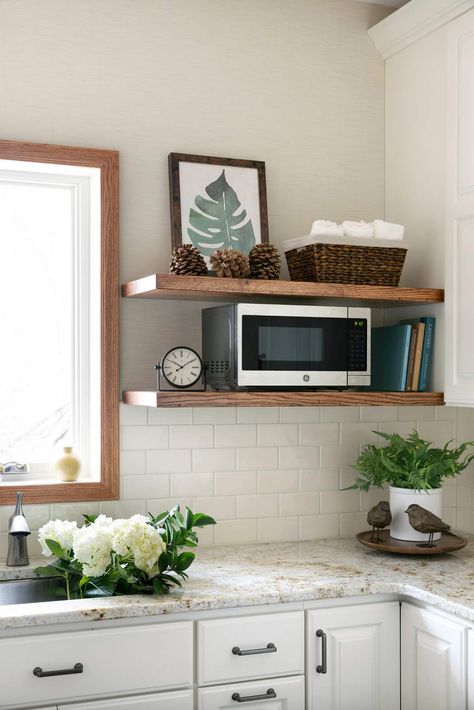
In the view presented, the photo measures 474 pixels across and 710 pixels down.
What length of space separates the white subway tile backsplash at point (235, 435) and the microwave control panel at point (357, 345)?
0.46 meters

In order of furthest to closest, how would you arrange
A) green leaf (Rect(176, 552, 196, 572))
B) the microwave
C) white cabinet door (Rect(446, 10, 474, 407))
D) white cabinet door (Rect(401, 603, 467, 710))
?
white cabinet door (Rect(446, 10, 474, 407)) → the microwave → green leaf (Rect(176, 552, 196, 572)) → white cabinet door (Rect(401, 603, 467, 710))

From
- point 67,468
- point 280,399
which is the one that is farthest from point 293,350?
point 67,468

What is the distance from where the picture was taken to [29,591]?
2.58m

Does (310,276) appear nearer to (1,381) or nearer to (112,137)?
(112,137)

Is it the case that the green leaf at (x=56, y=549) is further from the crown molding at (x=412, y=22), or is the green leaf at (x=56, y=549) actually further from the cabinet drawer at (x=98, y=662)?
the crown molding at (x=412, y=22)

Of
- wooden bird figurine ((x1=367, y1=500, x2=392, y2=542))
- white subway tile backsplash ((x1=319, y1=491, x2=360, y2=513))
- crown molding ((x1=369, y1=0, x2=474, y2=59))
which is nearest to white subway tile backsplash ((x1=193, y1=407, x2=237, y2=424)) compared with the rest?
white subway tile backsplash ((x1=319, y1=491, x2=360, y2=513))

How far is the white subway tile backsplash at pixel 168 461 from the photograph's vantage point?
294 centimetres

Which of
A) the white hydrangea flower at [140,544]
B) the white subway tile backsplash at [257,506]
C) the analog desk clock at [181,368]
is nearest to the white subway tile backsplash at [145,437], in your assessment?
the analog desk clock at [181,368]

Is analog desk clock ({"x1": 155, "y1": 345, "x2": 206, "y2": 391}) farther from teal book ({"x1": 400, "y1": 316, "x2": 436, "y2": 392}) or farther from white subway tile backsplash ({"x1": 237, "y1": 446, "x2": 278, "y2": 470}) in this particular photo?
teal book ({"x1": 400, "y1": 316, "x2": 436, "y2": 392})

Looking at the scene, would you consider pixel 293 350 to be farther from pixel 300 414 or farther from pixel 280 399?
pixel 300 414

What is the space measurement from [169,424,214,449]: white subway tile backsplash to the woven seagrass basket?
62 centimetres

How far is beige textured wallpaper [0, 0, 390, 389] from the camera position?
283 cm

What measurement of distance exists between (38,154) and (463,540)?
1.89 metres

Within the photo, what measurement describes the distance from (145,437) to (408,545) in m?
0.94
